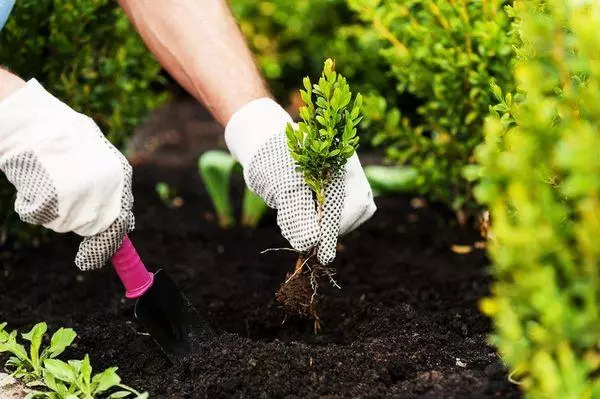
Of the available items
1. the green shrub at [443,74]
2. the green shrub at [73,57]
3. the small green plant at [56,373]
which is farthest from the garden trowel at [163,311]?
the green shrub at [443,74]

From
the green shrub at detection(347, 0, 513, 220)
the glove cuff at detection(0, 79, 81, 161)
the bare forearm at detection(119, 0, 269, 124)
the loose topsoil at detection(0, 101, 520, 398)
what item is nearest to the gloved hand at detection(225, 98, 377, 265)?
the bare forearm at detection(119, 0, 269, 124)

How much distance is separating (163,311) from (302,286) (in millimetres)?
376

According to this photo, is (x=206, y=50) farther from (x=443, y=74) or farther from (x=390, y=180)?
(x=390, y=180)

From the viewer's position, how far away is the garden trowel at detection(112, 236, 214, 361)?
7.45ft

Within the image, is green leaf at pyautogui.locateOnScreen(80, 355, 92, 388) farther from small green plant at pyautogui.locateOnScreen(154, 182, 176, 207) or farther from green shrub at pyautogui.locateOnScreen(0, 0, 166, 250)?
small green plant at pyautogui.locateOnScreen(154, 182, 176, 207)

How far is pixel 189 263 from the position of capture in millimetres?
3197

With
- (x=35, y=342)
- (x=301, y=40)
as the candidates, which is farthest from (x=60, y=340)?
(x=301, y=40)

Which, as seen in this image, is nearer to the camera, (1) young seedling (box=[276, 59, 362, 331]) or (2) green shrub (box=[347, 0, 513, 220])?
(1) young seedling (box=[276, 59, 362, 331])

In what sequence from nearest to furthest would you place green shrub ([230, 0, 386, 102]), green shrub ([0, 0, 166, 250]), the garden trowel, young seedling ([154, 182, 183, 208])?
the garden trowel
green shrub ([0, 0, 166, 250])
young seedling ([154, 182, 183, 208])
green shrub ([230, 0, 386, 102])

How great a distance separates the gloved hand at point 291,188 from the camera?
2158 mm

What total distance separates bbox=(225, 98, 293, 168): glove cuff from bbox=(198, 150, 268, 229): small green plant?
1.07 meters

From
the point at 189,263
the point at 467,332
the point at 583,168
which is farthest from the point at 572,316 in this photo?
the point at 189,263

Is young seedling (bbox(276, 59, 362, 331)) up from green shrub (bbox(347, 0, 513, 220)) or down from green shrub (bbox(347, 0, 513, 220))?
up

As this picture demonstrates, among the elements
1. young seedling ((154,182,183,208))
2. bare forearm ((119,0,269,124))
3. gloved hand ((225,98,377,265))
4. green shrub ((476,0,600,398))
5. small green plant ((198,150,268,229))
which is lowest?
young seedling ((154,182,183,208))
